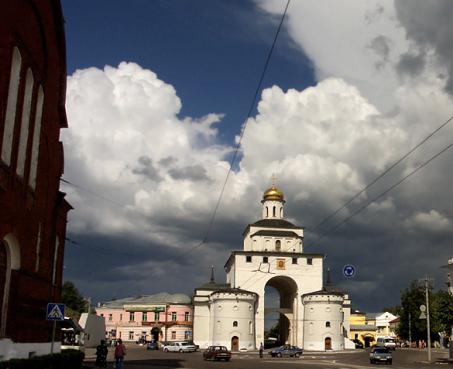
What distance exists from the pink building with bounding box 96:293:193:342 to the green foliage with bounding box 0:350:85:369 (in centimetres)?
7612

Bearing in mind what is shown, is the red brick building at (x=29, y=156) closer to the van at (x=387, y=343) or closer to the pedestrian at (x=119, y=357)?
→ the pedestrian at (x=119, y=357)

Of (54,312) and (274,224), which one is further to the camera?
(274,224)

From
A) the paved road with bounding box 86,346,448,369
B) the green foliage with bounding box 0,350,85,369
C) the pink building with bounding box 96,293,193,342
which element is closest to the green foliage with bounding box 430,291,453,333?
the paved road with bounding box 86,346,448,369

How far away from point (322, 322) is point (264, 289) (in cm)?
924

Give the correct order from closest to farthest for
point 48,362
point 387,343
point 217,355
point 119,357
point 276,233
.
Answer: point 48,362
point 119,357
point 217,355
point 387,343
point 276,233

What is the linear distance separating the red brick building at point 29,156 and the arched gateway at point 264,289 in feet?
179

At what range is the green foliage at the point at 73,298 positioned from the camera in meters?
108

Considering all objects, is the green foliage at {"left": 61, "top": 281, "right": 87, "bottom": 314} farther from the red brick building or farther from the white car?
the red brick building

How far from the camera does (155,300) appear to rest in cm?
11175

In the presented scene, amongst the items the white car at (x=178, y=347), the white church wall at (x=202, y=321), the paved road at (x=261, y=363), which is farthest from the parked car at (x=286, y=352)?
the white church wall at (x=202, y=321)

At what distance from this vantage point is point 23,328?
20125 millimetres

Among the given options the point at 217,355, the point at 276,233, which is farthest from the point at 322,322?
the point at 217,355

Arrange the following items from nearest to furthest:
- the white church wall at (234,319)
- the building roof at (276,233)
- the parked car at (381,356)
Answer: the parked car at (381,356)
the white church wall at (234,319)
the building roof at (276,233)

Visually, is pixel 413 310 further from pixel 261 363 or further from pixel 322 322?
pixel 261 363
